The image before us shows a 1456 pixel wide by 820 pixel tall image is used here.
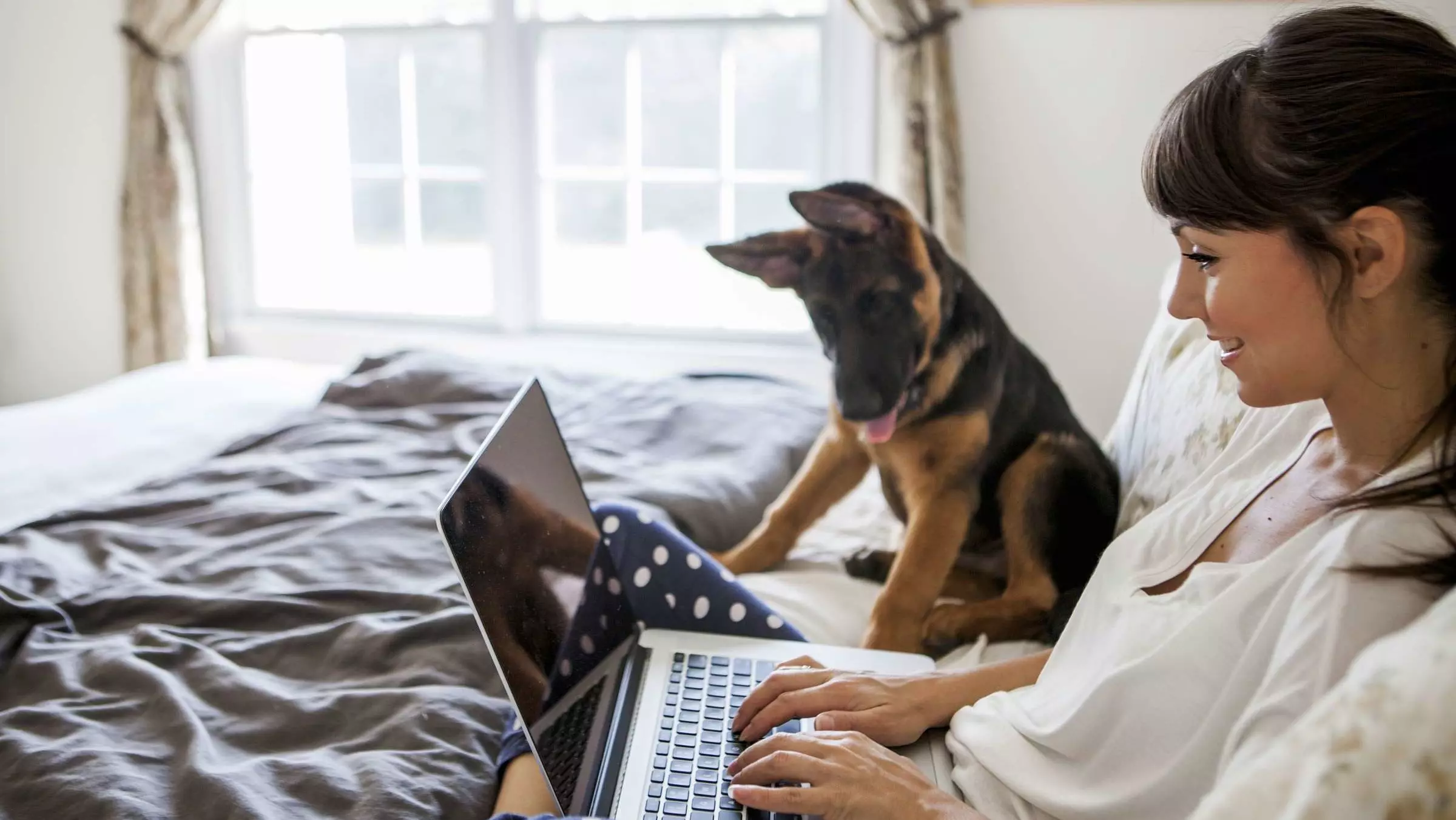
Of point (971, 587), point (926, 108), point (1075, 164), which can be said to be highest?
point (926, 108)

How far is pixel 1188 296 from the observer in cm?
101

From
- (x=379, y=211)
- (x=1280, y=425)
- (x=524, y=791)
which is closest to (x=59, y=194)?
(x=379, y=211)

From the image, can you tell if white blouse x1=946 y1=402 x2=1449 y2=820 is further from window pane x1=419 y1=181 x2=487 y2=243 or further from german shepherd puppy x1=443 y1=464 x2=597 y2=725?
window pane x1=419 y1=181 x2=487 y2=243

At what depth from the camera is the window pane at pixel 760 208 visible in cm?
346

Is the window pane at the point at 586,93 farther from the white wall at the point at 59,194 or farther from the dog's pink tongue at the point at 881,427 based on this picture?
the dog's pink tongue at the point at 881,427

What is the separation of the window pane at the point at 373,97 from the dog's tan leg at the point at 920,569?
2.80 metres

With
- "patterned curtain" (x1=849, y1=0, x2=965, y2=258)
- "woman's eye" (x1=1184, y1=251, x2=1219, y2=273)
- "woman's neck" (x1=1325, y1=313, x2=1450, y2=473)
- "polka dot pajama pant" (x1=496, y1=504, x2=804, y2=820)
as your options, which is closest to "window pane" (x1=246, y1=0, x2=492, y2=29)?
"patterned curtain" (x1=849, y1=0, x2=965, y2=258)

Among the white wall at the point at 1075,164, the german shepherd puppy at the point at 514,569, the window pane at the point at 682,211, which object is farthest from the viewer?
the window pane at the point at 682,211

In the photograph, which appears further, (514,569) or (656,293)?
(656,293)

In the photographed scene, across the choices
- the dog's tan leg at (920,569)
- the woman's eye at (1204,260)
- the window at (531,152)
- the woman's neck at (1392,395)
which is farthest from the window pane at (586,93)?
the woman's neck at (1392,395)

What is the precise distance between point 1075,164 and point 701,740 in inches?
95.2

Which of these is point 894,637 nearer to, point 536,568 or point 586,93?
point 536,568

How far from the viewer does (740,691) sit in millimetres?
1199

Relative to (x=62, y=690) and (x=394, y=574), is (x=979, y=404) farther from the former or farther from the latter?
(x=62, y=690)
